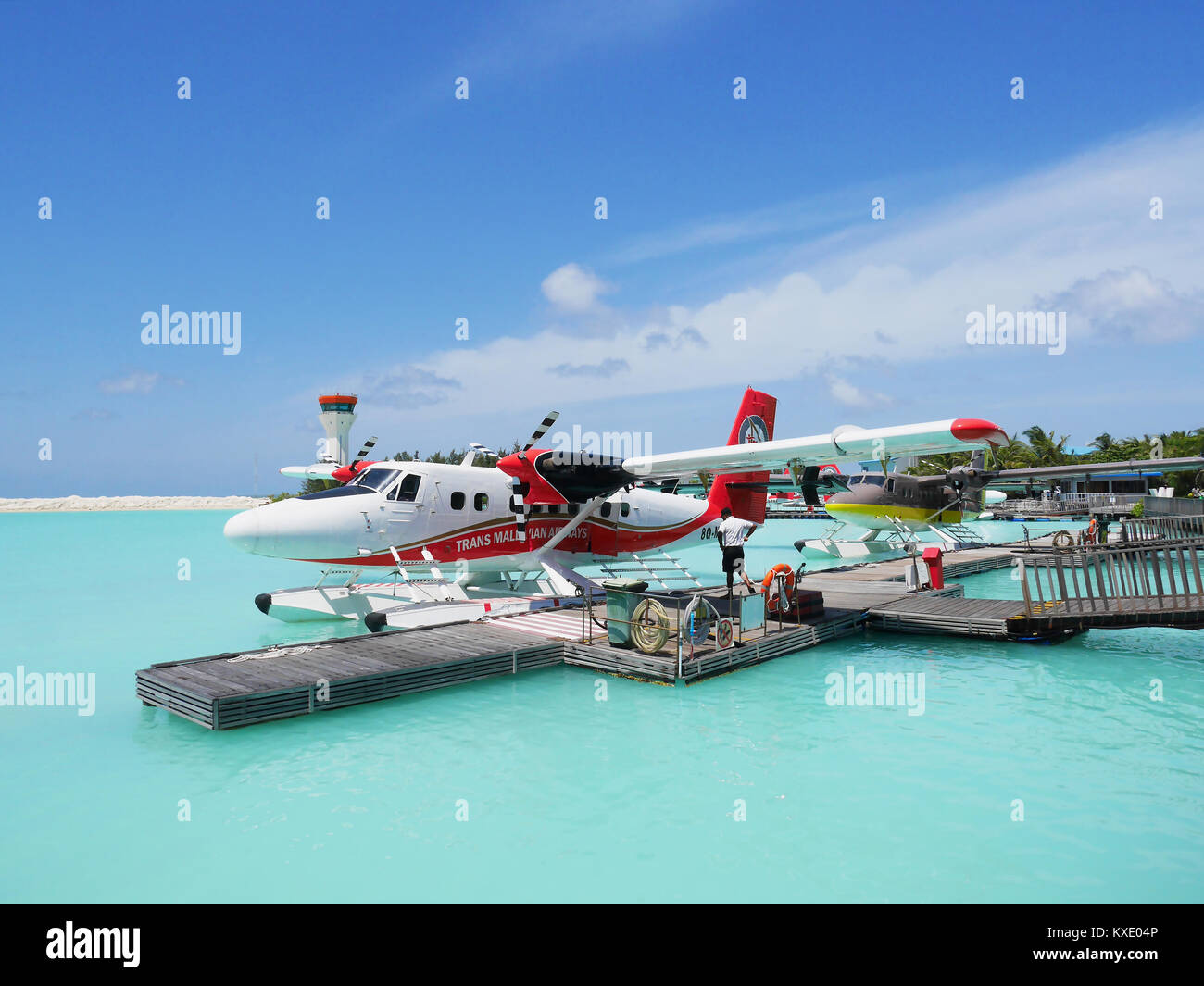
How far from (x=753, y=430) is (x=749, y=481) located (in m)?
1.23

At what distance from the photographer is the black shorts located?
13446mm

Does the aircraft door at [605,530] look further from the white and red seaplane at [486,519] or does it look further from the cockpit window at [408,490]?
the cockpit window at [408,490]

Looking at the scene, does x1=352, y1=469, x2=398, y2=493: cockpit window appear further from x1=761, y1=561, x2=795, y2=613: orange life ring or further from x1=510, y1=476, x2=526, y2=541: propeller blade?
x1=761, y1=561, x2=795, y2=613: orange life ring

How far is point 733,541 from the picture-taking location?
15.4m

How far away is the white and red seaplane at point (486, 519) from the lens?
11172mm

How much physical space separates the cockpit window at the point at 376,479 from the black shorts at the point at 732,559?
6.19m

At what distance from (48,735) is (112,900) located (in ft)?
13.6

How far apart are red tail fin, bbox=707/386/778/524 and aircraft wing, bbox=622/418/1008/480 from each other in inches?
161

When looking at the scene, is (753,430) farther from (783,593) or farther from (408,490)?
(408,490)

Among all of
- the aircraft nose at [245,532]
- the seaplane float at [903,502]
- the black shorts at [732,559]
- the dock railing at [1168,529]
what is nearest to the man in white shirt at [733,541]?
the black shorts at [732,559]

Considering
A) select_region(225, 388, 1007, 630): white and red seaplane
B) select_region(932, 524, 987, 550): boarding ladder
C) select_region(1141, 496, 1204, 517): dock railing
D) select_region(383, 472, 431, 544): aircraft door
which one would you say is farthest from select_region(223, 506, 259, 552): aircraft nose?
select_region(1141, 496, 1204, 517): dock railing

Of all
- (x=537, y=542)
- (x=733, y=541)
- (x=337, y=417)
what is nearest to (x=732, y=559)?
(x=733, y=541)

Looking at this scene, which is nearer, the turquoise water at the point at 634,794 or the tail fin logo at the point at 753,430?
the turquoise water at the point at 634,794
